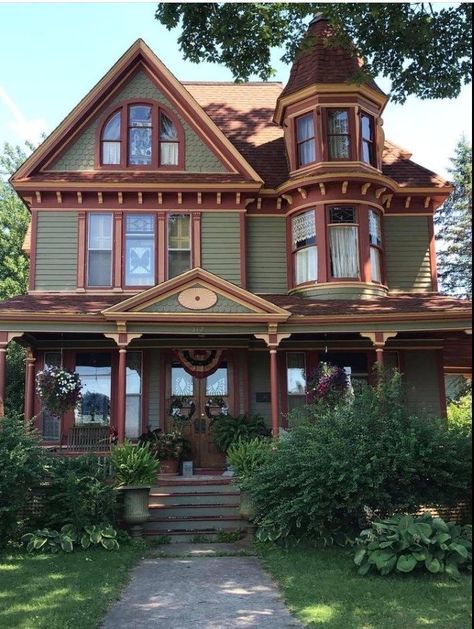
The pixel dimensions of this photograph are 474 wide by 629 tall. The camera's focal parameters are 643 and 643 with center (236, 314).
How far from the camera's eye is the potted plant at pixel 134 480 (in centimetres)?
1043

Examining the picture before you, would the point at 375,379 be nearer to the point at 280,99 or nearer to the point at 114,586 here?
the point at 280,99

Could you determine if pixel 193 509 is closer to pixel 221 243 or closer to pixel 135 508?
pixel 135 508

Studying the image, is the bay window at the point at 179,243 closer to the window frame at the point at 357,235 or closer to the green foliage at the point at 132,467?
the window frame at the point at 357,235

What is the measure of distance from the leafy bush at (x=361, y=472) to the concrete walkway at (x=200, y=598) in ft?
3.39

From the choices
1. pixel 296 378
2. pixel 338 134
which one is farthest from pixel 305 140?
pixel 296 378

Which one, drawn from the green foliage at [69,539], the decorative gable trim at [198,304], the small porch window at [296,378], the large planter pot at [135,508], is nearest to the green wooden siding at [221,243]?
the decorative gable trim at [198,304]

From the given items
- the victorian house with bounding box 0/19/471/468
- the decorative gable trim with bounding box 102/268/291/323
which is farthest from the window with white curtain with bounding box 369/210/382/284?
the decorative gable trim with bounding box 102/268/291/323

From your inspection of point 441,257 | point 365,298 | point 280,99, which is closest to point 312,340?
point 365,298

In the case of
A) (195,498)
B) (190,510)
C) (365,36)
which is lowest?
(190,510)

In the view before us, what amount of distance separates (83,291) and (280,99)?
6.92 metres

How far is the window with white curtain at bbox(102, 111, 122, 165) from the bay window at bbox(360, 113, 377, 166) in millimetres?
5946

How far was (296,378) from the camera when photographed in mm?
15312

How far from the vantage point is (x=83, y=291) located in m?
15.0

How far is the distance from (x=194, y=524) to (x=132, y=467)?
1.51 metres
